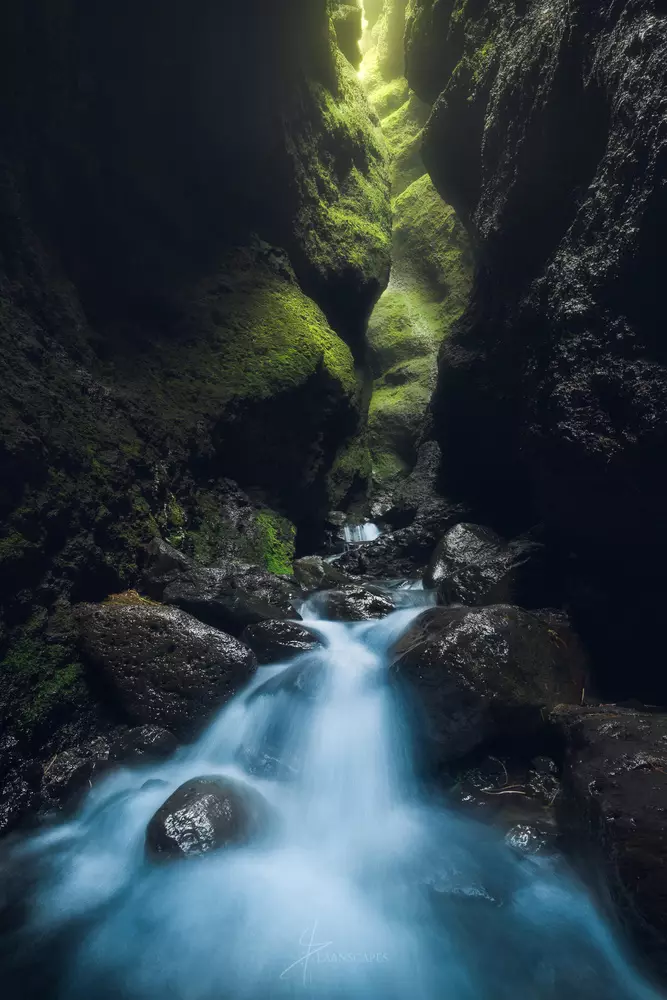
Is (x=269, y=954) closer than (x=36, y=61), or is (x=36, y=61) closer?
(x=269, y=954)

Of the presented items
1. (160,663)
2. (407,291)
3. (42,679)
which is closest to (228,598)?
(160,663)

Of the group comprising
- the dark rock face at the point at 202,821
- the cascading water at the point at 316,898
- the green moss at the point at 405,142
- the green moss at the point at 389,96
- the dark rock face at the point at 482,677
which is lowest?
the cascading water at the point at 316,898

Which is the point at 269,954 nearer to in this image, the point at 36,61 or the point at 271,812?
the point at 271,812

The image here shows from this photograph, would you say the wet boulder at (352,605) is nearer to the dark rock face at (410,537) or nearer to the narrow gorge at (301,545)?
the narrow gorge at (301,545)

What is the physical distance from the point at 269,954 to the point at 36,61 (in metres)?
10.2

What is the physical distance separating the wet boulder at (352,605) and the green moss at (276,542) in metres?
1.17

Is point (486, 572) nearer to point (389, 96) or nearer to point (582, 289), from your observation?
point (582, 289)

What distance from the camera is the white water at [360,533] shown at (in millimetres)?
11877

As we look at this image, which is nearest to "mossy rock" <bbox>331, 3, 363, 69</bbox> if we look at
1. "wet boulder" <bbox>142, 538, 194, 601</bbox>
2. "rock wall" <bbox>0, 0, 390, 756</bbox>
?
"rock wall" <bbox>0, 0, 390, 756</bbox>

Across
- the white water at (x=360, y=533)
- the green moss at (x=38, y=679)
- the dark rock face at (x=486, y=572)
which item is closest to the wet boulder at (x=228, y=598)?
the green moss at (x=38, y=679)

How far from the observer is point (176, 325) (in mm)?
9312

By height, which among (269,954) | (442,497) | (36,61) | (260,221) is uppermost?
(260,221)

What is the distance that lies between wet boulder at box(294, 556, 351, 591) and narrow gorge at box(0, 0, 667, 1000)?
0.09 metres

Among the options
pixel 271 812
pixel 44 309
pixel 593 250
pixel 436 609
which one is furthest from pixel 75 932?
pixel 593 250
